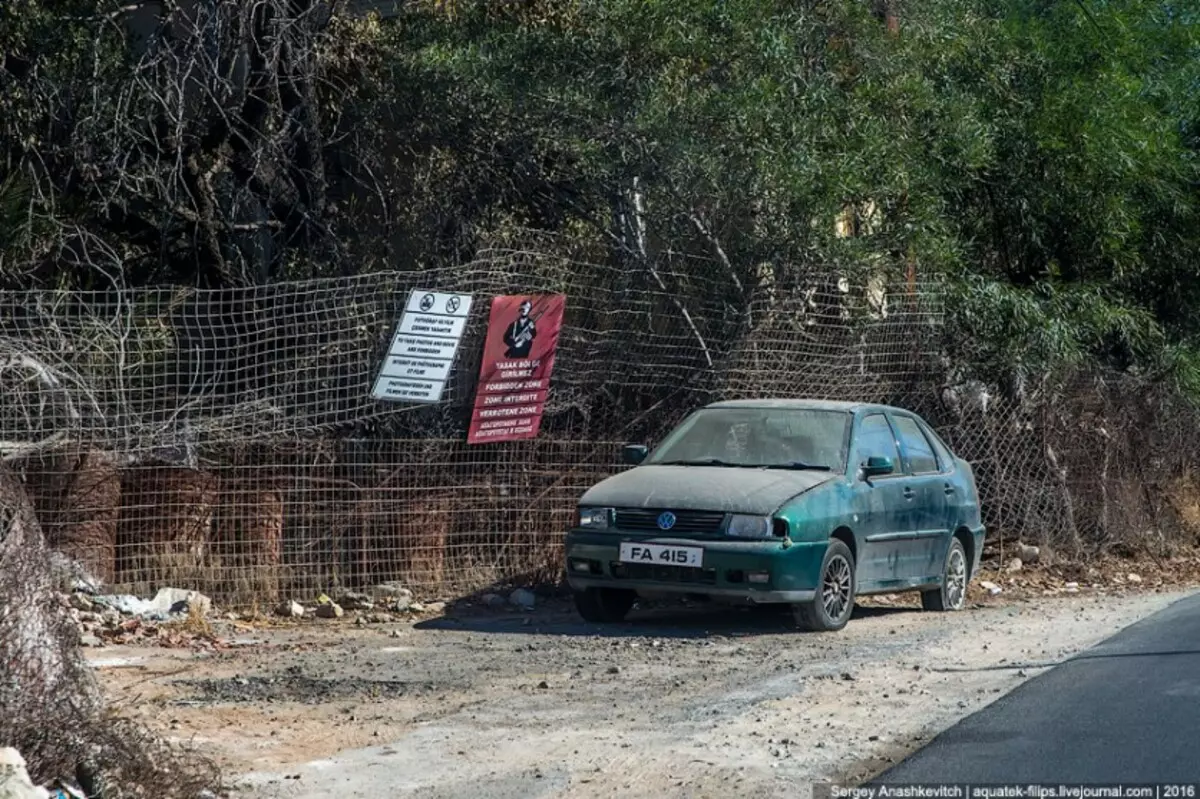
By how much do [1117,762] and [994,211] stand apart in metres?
13.3

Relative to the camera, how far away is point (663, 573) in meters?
10.7

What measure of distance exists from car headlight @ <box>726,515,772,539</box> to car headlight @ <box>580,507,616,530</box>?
2.67 ft

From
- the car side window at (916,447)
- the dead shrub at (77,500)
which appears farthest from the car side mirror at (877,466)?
the dead shrub at (77,500)

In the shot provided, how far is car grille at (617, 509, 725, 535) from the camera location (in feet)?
35.0

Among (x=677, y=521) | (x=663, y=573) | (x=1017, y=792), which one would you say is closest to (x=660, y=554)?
(x=663, y=573)

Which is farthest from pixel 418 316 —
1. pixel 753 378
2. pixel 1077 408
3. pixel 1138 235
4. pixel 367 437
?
pixel 1138 235

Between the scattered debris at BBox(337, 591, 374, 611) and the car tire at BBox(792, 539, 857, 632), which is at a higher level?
the car tire at BBox(792, 539, 857, 632)

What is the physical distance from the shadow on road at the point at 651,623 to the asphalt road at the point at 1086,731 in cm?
239

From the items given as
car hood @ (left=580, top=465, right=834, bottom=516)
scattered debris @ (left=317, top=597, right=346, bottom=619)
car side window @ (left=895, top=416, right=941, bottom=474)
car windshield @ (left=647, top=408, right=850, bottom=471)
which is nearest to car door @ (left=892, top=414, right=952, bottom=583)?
car side window @ (left=895, top=416, right=941, bottom=474)

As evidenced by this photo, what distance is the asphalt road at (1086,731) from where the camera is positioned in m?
6.55

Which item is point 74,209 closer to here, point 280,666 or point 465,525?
point 465,525

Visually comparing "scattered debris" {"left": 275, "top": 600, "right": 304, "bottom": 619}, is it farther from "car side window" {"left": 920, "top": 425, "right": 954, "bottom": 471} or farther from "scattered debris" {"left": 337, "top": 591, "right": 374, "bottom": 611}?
"car side window" {"left": 920, "top": 425, "right": 954, "bottom": 471}

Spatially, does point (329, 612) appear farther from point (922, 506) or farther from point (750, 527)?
point (922, 506)

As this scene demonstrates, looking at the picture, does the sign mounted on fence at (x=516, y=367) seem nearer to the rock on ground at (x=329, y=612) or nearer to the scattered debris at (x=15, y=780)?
the rock on ground at (x=329, y=612)
